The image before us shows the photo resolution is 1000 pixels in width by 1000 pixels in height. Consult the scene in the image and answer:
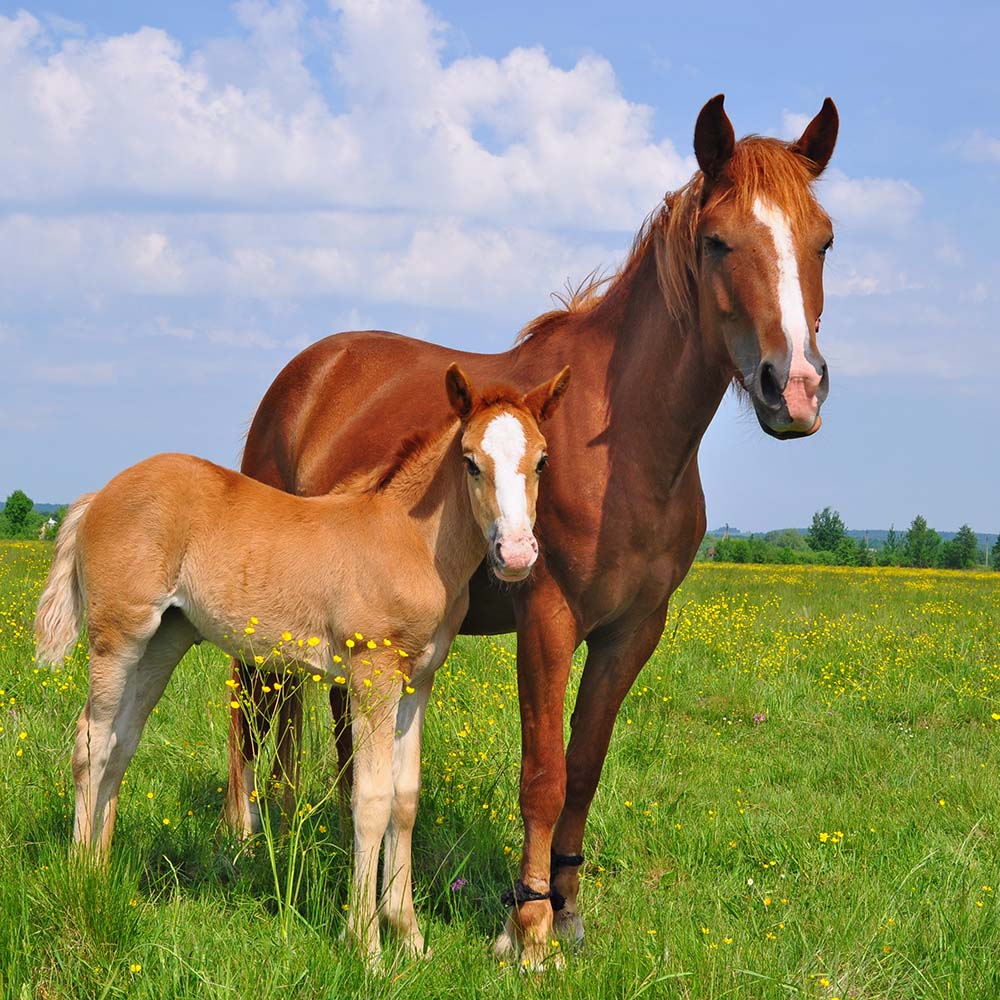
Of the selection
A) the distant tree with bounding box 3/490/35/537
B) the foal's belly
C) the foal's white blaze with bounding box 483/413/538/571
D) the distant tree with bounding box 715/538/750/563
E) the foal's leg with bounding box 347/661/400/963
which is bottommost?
the foal's leg with bounding box 347/661/400/963

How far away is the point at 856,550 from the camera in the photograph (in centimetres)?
6656

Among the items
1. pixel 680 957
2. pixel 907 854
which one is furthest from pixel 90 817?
pixel 907 854

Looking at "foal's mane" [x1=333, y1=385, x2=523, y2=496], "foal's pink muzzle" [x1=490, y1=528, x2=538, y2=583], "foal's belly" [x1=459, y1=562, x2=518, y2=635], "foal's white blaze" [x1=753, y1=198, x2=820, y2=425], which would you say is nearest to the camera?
"foal's white blaze" [x1=753, y1=198, x2=820, y2=425]

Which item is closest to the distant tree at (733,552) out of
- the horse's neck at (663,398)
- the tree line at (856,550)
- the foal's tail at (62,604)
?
the tree line at (856,550)

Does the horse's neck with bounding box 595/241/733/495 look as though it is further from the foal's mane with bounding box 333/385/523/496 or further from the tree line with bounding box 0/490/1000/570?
the tree line with bounding box 0/490/1000/570

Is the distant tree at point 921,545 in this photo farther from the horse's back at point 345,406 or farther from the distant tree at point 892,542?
the horse's back at point 345,406

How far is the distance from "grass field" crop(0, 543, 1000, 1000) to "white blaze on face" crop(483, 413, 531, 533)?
1096mm

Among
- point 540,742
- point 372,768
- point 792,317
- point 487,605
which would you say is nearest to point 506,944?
point 540,742

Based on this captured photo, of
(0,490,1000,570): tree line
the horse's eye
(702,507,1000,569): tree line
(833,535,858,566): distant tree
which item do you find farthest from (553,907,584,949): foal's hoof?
(833,535,858,566): distant tree

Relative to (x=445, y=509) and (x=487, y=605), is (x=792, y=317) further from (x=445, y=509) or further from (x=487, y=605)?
(x=487, y=605)

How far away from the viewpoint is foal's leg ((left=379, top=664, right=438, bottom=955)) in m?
3.60

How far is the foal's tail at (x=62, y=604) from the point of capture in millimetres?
4098

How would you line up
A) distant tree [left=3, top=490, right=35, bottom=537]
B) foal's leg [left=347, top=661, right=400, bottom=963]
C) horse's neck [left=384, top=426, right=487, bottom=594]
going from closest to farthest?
foal's leg [left=347, top=661, right=400, bottom=963] → horse's neck [left=384, top=426, right=487, bottom=594] → distant tree [left=3, top=490, right=35, bottom=537]

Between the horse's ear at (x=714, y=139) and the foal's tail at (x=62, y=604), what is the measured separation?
112 inches
